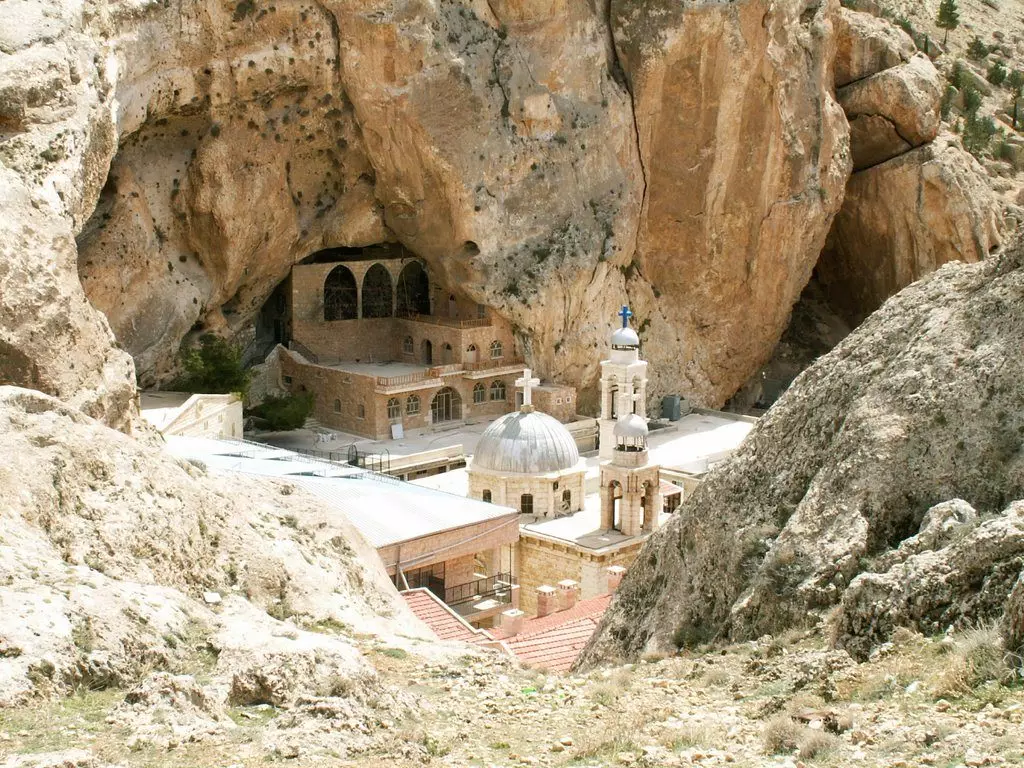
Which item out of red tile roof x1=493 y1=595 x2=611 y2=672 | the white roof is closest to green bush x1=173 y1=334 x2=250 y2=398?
the white roof

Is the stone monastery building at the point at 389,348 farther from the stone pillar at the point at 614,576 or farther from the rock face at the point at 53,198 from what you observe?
the rock face at the point at 53,198

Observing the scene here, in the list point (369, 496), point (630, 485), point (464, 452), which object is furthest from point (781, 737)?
point (464, 452)

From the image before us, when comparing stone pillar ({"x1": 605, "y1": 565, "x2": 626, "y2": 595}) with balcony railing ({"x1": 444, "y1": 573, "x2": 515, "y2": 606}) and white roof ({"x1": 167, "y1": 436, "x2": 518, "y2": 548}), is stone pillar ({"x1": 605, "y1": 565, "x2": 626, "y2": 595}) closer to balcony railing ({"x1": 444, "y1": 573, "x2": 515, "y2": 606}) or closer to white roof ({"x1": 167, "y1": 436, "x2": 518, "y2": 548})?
balcony railing ({"x1": 444, "y1": 573, "x2": 515, "y2": 606})

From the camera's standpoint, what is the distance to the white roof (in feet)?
93.0

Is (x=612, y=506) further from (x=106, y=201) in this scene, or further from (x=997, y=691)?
(x=997, y=691)

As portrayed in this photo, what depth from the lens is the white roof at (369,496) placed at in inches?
1117

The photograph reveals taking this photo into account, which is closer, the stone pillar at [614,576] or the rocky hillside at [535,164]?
the stone pillar at [614,576]

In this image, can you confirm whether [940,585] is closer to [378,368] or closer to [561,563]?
[561,563]

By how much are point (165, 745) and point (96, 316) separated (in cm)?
1635

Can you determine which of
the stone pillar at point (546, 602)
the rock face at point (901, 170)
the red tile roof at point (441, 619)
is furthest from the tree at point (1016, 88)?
the red tile roof at point (441, 619)

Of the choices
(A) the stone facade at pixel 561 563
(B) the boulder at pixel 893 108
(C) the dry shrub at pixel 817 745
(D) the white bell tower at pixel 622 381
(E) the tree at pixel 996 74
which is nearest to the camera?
(C) the dry shrub at pixel 817 745

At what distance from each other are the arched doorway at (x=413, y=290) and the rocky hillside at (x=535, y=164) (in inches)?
78.0

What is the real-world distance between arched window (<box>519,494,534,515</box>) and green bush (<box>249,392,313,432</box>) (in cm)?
949

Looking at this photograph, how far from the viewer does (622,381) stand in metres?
42.7
